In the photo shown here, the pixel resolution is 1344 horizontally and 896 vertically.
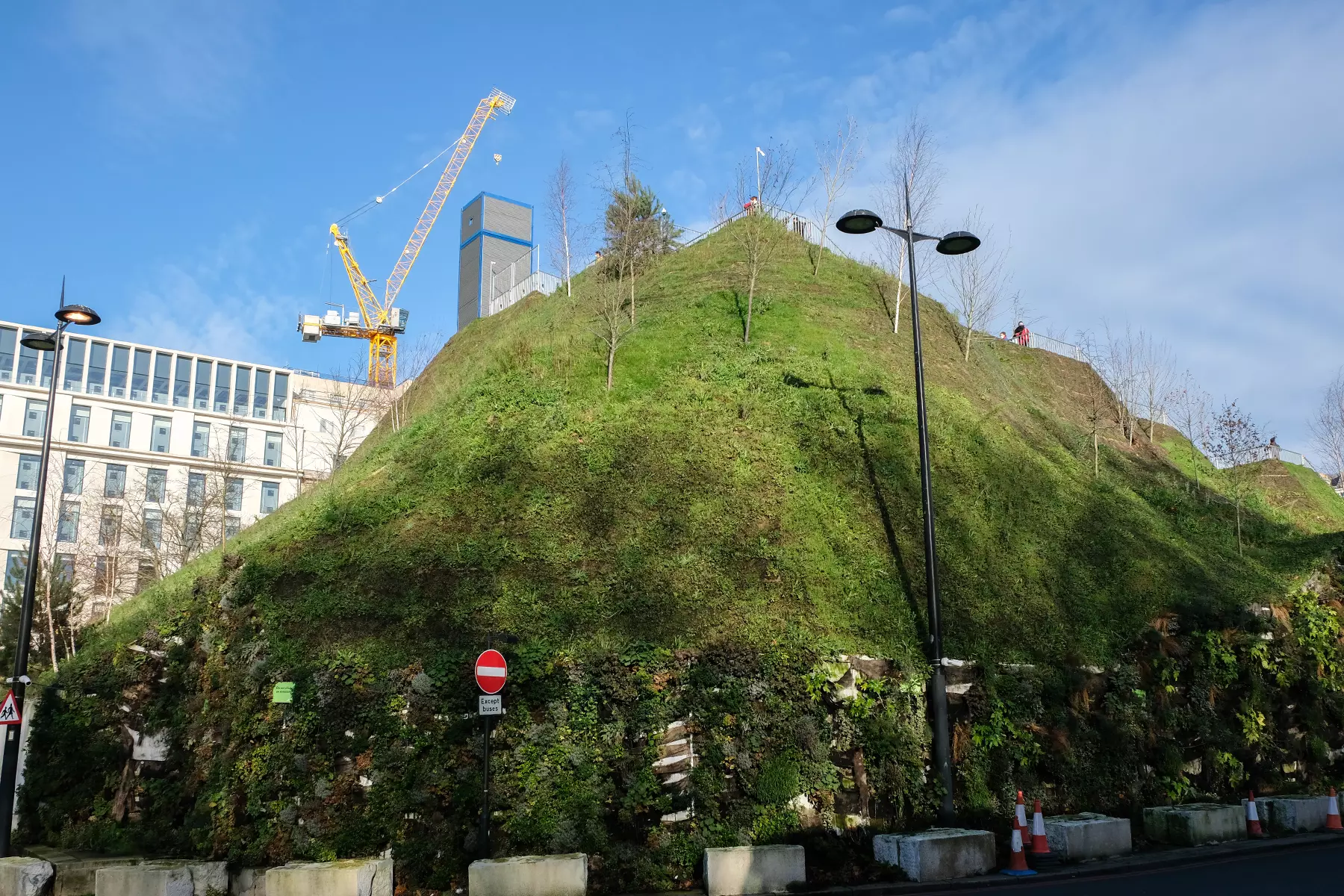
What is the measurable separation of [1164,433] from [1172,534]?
1842cm

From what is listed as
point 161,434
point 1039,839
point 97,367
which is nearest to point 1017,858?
point 1039,839

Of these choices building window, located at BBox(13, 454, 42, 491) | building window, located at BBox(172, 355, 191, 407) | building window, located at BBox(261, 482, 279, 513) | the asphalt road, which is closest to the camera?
the asphalt road

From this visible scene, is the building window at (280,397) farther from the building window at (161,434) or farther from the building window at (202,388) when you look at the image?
the building window at (161,434)

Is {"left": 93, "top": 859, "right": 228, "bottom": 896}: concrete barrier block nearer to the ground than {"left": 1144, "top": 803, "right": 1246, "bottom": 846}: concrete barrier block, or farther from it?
nearer to the ground

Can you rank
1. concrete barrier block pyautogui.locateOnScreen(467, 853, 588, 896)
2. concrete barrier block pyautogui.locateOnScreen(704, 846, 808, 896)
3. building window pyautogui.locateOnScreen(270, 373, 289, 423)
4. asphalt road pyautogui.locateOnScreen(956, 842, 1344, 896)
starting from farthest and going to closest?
building window pyautogui.locateOnScreen(270, 373, 289, 423), concrete barrier block pyautogui.locateOnScreen(704, 846, 808, 896), asphalt road pyautogui.locateOnScreen(956, 842, 1344, 896), concrete barrier block pyautogui.locateOnScreen(467, 853, 588, 896)

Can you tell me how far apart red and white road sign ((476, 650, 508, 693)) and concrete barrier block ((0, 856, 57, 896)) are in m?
6.41

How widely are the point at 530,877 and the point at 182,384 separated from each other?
79.5 metres

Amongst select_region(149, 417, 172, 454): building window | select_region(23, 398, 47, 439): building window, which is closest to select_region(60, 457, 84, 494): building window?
select_region(23, 398, 47, 439): building window

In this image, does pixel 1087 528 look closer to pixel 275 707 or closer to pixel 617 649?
pixel 617 649

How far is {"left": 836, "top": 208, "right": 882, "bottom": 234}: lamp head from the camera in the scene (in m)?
12.5

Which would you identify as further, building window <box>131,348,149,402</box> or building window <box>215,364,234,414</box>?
building window <box>215,364,234,414</box>

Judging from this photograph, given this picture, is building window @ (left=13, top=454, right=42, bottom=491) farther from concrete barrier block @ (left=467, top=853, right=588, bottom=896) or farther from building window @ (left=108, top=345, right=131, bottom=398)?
concrete barrier block @ (left=467, top=853, right=588, bottom=896)

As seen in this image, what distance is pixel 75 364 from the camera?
71562mm

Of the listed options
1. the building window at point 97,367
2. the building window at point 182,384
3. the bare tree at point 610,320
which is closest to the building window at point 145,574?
the bare tree at point 610,320
